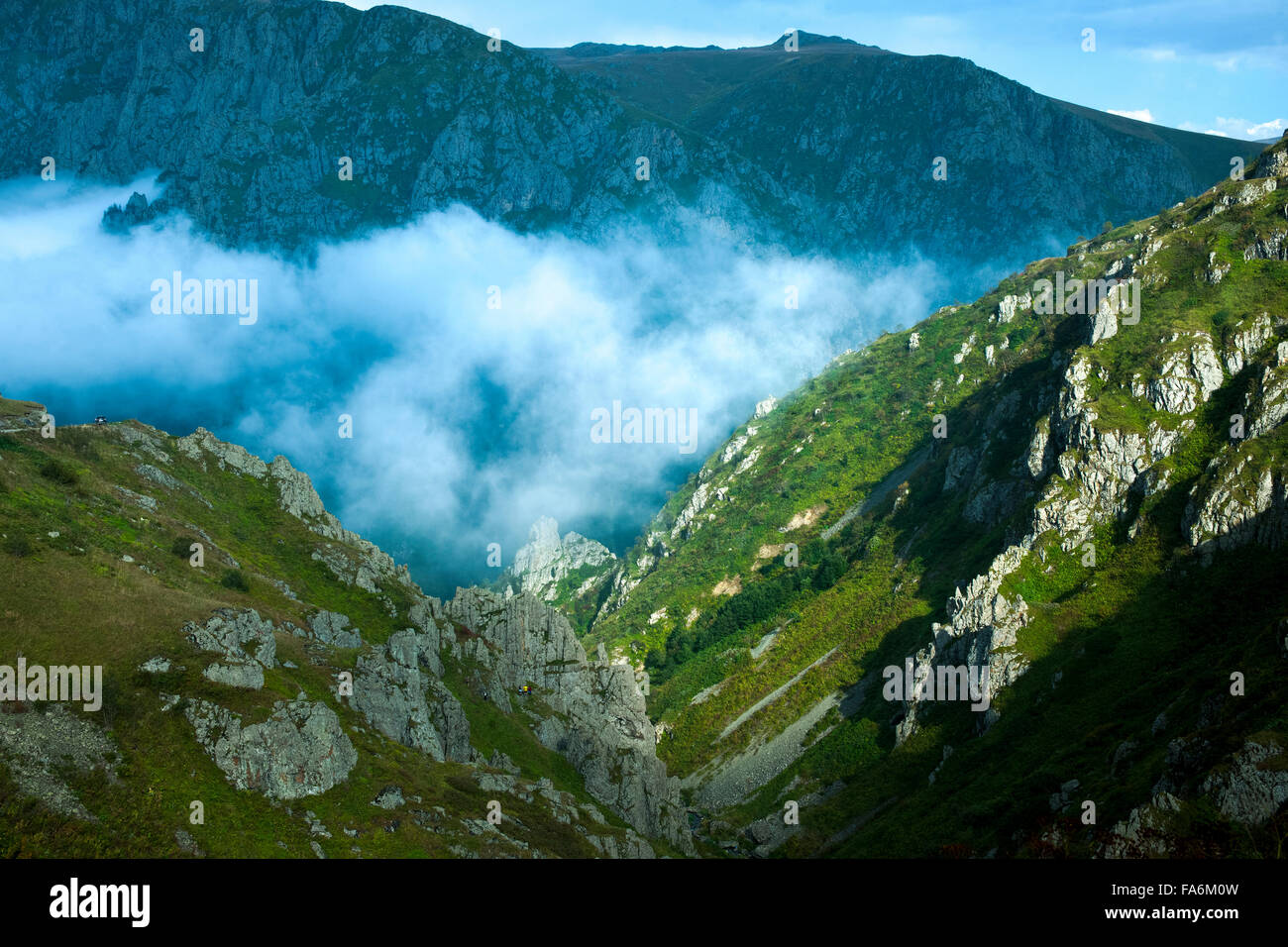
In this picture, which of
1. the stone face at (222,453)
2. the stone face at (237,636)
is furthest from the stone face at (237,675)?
the stone face at (222,453)

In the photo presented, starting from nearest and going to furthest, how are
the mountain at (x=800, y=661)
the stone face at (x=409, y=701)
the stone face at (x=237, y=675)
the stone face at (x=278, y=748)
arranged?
the mountain at (x=800, y=661), the stone face at (x=278, y=748), the stone face at (x=237, y=675), the stone face at (x=409, y=701)

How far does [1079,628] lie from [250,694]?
9367cm

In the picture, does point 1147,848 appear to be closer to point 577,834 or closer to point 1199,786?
point 1199,786

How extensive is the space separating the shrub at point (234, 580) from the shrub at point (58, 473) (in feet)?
59.1

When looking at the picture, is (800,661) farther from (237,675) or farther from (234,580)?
(237,675)

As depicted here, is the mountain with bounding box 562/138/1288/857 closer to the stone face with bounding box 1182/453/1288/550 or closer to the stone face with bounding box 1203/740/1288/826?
the stone face with bounding box 1203/740/1288/826

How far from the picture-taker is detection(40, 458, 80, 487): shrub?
93438 mm

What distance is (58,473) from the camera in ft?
309

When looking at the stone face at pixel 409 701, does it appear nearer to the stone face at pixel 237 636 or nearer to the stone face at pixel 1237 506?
the stone face at pixel 237 636

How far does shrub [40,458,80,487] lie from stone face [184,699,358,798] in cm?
3786

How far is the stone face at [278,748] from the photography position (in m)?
69.5

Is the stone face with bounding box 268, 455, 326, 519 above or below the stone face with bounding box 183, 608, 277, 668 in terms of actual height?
above

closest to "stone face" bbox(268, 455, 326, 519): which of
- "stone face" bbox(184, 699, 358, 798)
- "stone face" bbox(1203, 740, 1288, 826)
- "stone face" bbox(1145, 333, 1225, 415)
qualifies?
"stone face" bbox(184, 699, 358, 798)

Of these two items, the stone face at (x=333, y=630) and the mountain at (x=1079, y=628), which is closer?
the mountain at (x=1079, y=628)
